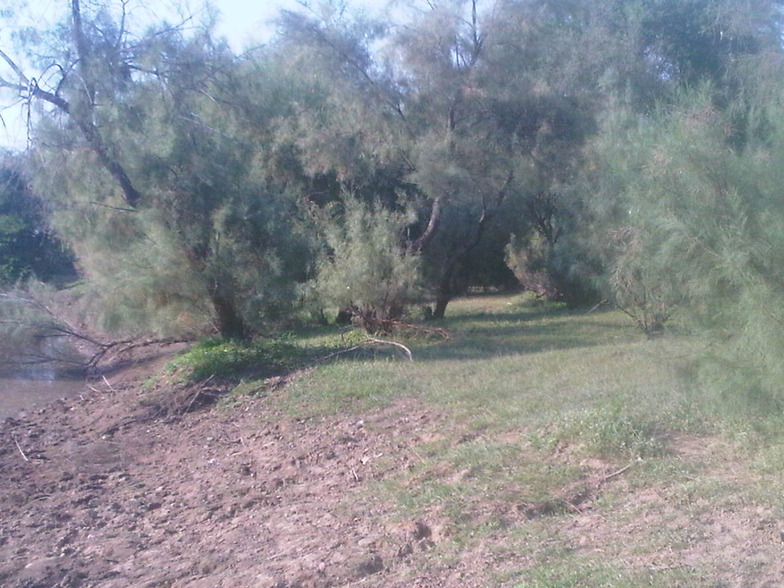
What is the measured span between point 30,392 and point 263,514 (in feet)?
34.2

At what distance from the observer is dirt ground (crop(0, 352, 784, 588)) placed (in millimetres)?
5809

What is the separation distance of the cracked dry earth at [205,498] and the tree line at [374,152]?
3.55 metres

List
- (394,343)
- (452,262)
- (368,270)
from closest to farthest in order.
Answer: (394,343) → (368,270) → (452,262)

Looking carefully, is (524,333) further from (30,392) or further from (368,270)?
(30,392)

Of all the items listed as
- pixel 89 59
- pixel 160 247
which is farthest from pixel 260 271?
pixel 89 59

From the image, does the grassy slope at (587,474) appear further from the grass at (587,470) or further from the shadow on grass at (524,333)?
the shadow on grass at (524,333)

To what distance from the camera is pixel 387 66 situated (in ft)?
64.7

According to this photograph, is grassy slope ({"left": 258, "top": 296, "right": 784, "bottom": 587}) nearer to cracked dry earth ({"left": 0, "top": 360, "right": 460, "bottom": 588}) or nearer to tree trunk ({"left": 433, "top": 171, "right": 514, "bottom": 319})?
cracked dry earth ({"left": 0, "top": 360, "right": 460, "bottom": 588})

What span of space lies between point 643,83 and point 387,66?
20.7 feet

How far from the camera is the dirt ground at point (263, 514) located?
5.81 metres

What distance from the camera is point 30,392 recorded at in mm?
16172

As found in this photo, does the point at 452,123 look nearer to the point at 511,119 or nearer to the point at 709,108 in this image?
the point at 511,119

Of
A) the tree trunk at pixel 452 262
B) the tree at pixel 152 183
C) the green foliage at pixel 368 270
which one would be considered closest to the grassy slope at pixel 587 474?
the tree at pixel 152 183

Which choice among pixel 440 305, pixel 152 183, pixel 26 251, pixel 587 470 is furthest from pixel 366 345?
pixel 26 251
